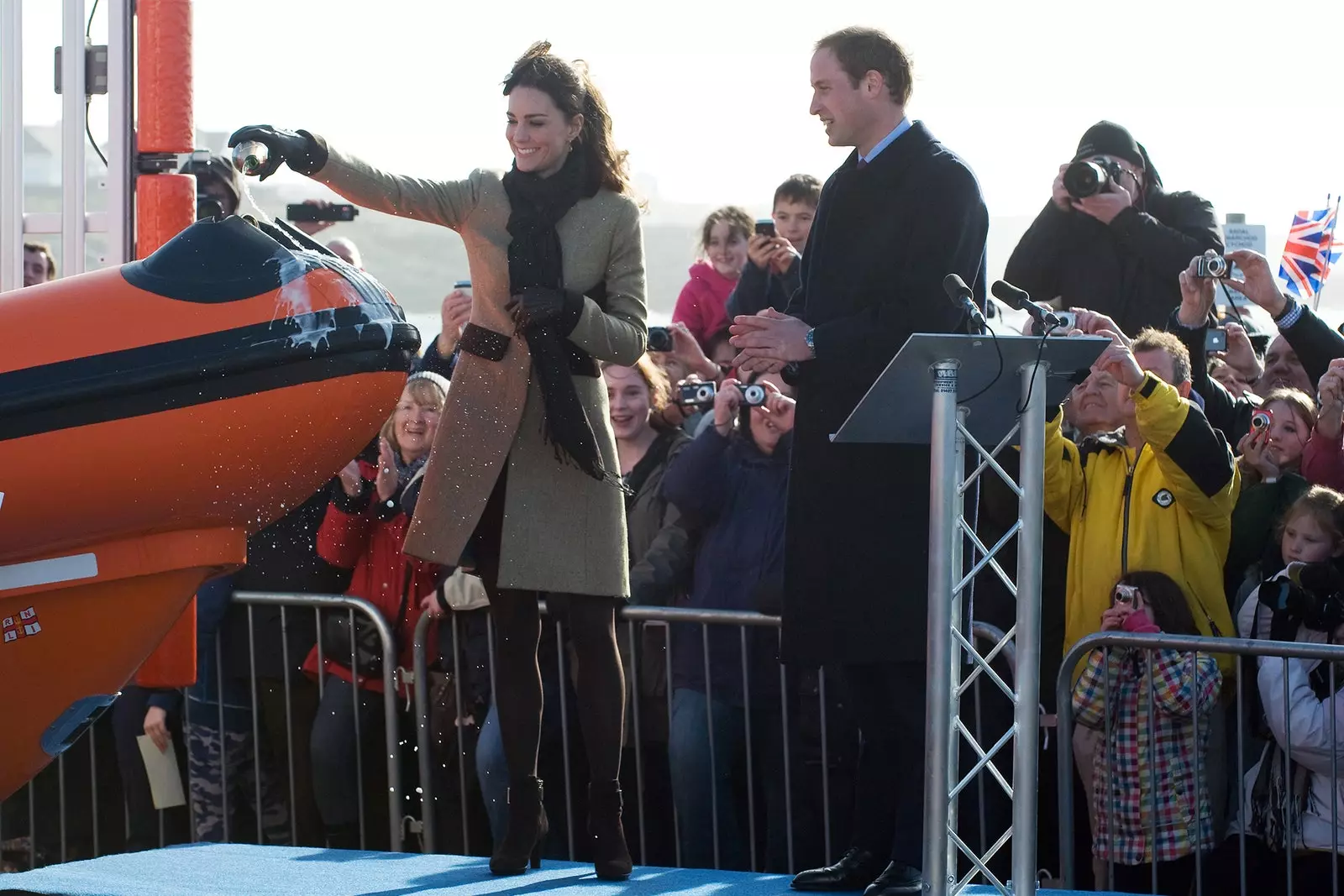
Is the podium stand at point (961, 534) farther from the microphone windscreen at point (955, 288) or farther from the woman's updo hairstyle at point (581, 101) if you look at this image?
the woman's updo hairstyle at point (581, 101)

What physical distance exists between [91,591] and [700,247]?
11.7 ft

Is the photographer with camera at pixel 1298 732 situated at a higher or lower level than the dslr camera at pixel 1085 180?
lower

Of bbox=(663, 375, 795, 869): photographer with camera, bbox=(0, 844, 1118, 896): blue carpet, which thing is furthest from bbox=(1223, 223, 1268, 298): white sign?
bbox=(0, 844, 1118, 896): blue carpet

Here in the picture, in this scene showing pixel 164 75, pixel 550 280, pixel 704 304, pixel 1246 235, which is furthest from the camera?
pixel 1246 235

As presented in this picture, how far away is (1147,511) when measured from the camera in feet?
15.0

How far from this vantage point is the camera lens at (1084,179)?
16.9 ft

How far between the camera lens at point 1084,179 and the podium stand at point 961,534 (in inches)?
80.9

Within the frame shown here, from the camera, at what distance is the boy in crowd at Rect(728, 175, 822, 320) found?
563cm

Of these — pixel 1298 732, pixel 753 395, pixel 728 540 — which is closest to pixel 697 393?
pixel 753 395

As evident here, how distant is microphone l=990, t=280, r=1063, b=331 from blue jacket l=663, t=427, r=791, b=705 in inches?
68.3

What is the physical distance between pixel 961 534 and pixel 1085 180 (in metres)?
2.26

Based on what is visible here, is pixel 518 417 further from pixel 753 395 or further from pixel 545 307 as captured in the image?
pixel 753 395

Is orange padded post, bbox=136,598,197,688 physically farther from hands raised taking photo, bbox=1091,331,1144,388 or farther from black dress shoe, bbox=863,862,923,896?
hands raised taking photo, bbox=1091,331,1144,388

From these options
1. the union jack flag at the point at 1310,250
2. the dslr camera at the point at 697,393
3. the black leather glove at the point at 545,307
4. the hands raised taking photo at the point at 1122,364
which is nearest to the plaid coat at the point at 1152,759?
the hands raised taking photo at the point at 1122,364
